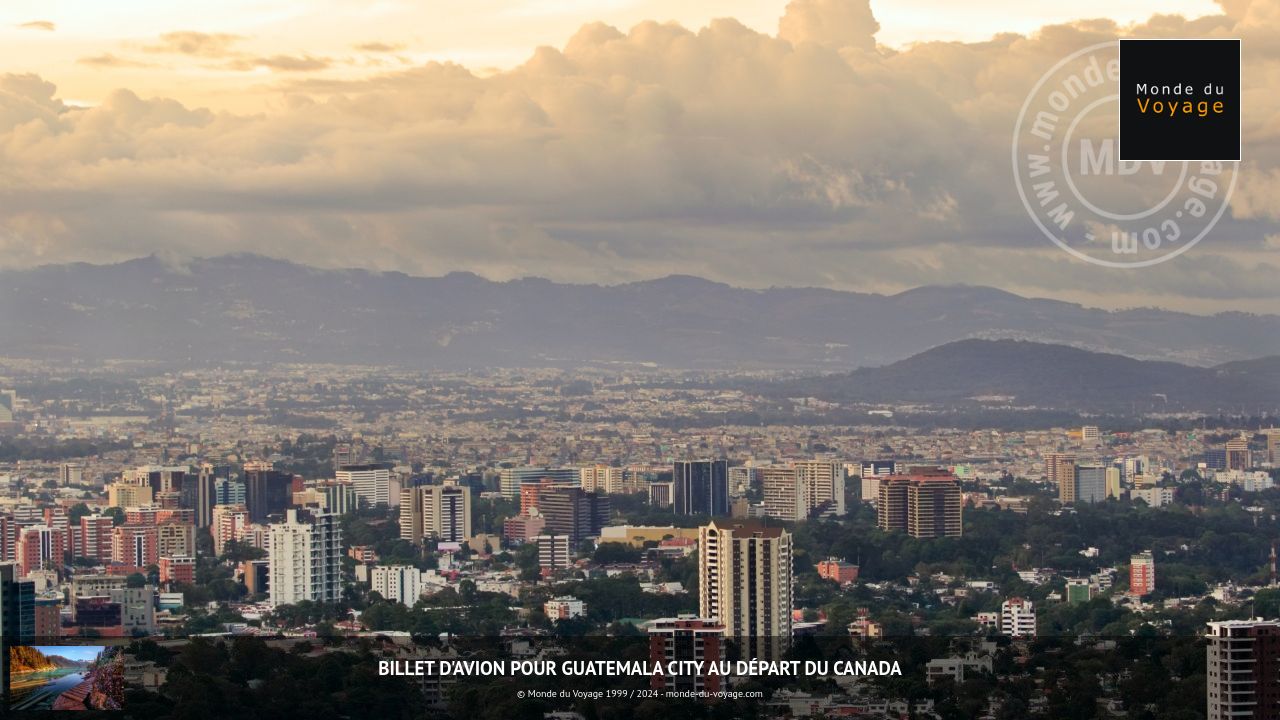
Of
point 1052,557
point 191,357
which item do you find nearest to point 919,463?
point 1052,557

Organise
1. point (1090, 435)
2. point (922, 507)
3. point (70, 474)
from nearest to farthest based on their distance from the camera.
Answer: point (922, 507) → point (70, 474) → point (1090, 435)

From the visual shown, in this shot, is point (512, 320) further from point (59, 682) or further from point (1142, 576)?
point (59, 682)

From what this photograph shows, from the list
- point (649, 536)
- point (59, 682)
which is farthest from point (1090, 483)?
point (59, 682)

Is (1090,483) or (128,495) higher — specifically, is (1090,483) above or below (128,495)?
below

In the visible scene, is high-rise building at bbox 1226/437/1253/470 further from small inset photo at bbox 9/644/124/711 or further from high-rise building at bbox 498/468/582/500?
small inset photo at bbox 9/644/124/711

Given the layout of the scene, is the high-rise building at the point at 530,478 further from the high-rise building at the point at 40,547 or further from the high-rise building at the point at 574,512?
the high-rise building at the point at 40,547

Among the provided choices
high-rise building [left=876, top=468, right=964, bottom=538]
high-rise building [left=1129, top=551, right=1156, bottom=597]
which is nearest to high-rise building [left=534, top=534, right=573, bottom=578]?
high-rise building [left=876, top=468, right=964, bottom=538]
